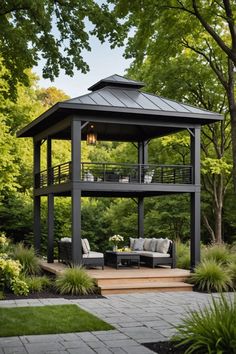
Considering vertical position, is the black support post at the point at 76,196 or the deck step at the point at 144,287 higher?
the black support post at the point at 76,196

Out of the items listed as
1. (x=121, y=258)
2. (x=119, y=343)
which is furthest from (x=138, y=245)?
(x=119, y=343)

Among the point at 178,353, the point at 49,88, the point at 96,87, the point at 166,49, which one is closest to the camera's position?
the point at 178,353

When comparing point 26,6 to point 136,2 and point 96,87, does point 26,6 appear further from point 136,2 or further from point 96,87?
point 96,87

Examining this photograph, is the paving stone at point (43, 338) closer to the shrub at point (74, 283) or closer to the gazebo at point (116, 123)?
the shrub at point (74, 283)

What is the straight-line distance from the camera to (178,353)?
6473mm

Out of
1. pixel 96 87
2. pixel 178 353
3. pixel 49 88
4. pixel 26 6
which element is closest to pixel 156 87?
pixel 96 87

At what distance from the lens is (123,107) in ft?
48.6

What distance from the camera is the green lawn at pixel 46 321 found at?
27.2 feet

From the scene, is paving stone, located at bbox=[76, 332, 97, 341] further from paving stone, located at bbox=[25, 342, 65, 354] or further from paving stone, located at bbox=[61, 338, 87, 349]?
paving stone, located at bbox=[25, 342, 65, 354]

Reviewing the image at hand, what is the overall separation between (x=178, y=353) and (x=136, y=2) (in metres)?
5.63

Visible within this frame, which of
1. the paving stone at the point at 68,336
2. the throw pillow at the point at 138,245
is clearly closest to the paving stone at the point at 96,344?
the paving stone at the point at 68,336

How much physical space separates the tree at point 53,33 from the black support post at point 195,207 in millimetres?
6530

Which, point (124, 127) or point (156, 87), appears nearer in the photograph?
point (124, 127)

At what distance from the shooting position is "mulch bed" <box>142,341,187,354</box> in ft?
21.6
